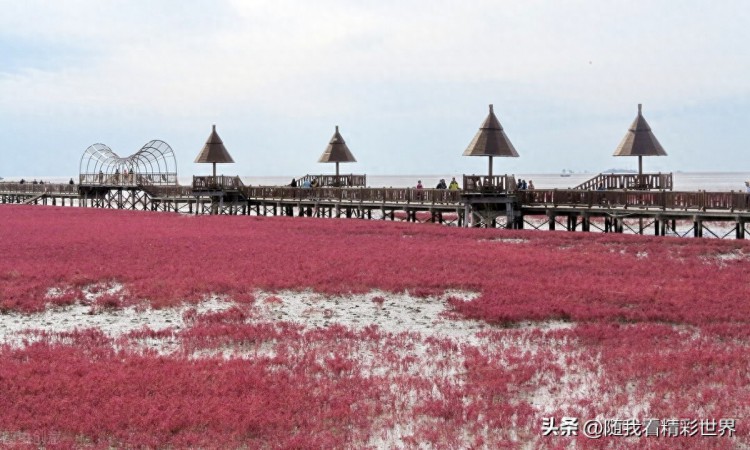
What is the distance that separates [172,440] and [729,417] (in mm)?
7478

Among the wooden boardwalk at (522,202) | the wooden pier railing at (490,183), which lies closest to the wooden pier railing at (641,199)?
the wooden boardwalk at (522,202)

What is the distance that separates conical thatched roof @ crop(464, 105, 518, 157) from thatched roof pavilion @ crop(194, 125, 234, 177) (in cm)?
2616

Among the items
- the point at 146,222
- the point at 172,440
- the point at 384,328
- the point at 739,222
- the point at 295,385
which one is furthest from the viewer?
the point at 146,222

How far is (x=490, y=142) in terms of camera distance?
145 feet

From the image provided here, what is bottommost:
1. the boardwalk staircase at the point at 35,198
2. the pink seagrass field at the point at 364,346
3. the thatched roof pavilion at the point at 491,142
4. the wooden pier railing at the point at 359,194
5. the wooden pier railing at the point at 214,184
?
the pink seagrass field at the point at 364,346

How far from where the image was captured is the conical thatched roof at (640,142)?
45469mm

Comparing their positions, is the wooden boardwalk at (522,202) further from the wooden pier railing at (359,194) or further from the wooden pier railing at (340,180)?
the wooden pier railing at (340,180)

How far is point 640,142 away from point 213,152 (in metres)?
33.5

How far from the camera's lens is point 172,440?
10.5 meters

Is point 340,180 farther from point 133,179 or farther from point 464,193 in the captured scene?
point 133,179

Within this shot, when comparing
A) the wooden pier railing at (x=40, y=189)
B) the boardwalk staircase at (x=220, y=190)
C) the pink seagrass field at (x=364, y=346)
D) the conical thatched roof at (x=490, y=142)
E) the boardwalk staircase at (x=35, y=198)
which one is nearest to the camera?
the pink seagrass field at (x=364, y=346)

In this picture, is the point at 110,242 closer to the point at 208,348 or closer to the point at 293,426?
the point at 208,348

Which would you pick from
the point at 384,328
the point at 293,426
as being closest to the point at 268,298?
the point at 384,328

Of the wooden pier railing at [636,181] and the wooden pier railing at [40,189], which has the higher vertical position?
the wooden pier railing at [636,181]
